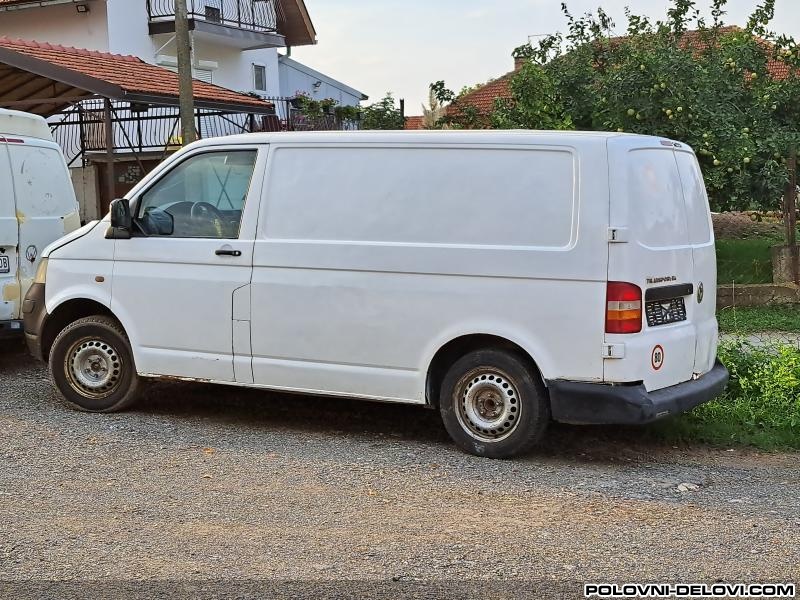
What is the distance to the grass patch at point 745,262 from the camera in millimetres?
12688

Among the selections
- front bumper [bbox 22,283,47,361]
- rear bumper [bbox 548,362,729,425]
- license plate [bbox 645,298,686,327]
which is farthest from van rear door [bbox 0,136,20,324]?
license plate [bbox 645,298,686,327]

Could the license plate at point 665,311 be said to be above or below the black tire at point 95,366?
above

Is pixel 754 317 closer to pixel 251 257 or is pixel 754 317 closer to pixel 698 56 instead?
pixel 698 56

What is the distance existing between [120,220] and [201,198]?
61 centimetres

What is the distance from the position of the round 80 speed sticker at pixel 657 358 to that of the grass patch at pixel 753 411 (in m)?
1.05

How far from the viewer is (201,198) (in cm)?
762

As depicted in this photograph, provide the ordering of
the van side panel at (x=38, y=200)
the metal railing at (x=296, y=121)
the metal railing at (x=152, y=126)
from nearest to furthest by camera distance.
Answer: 1. the van side panel at (x=38, y=200)
2. the metal railing at (x=152, y=126)
3. the metal railing at (x=296, y=121)

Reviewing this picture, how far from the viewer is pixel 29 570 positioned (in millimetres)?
4773

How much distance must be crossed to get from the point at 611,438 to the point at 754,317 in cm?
483

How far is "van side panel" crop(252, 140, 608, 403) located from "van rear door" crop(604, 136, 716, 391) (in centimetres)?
11

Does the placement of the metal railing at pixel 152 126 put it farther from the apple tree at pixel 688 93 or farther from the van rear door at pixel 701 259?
the van rear door at pixel 701 259

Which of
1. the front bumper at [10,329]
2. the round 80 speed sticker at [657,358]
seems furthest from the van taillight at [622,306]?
the front bumper at [10,329]

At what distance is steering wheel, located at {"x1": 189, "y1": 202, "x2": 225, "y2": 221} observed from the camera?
751 cm

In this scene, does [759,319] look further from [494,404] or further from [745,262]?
[494,404]
